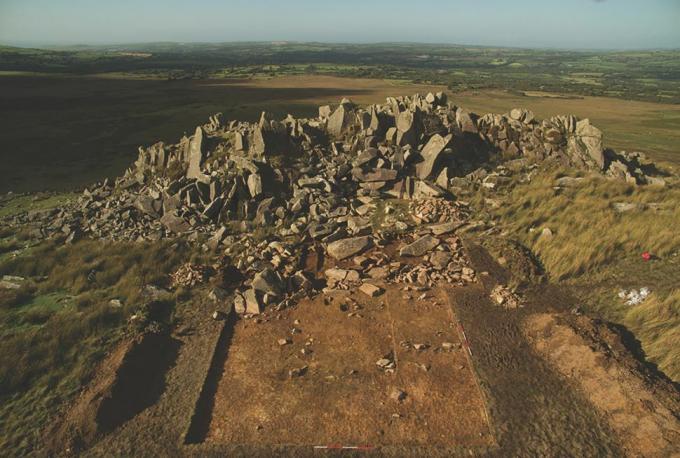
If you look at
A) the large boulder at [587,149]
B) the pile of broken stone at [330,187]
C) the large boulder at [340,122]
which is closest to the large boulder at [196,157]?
the pile of broken stone at [330,187]

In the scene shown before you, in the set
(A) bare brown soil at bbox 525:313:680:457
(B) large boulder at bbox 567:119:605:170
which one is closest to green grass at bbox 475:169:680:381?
(A) bare brown soil at bbox 525:313:680:457

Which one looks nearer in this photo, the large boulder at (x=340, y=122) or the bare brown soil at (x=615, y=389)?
the bare brown soil at (x=615, y=389)

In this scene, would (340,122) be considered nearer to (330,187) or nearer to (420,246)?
(330,187)

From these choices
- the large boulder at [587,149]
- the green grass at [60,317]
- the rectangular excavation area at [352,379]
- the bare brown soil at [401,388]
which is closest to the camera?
the bare brown soil at [401,388]

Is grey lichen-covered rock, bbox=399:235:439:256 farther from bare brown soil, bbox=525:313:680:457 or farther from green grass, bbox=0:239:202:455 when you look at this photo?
green grass, bbox=0:239:202:455

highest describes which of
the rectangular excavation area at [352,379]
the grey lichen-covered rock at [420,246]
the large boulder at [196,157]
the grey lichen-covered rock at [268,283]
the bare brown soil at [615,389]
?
the large boulder at [196,157]

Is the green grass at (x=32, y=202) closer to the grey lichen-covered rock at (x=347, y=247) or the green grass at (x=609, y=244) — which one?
the grey lichen-covered rock at (x=347, y=247)

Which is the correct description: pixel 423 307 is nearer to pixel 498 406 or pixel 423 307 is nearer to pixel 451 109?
pixel 498 406
